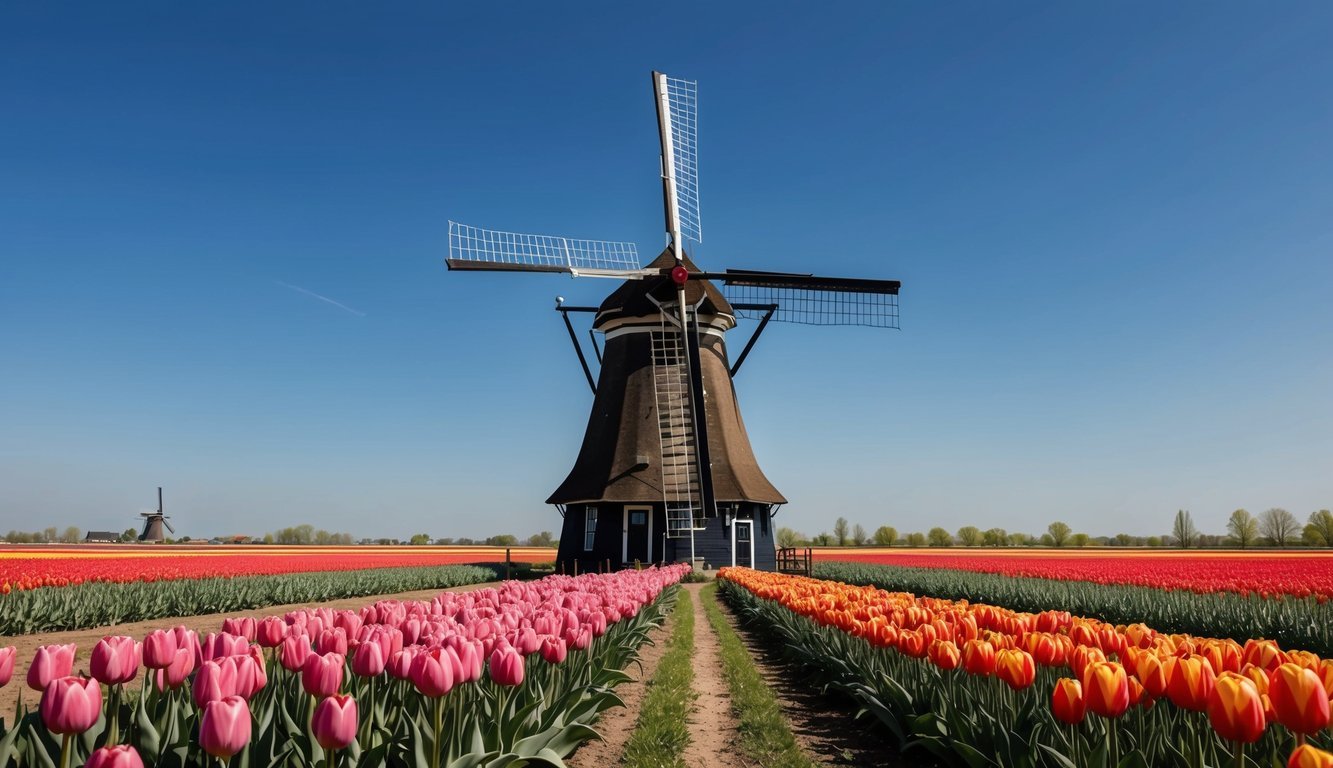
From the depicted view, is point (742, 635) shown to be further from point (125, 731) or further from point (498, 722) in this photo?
point (125, 731)

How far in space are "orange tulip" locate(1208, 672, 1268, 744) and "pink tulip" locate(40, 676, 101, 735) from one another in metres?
3.97

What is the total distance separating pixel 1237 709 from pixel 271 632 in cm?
468

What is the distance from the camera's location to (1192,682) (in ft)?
10.8

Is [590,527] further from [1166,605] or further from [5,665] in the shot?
[5,665]

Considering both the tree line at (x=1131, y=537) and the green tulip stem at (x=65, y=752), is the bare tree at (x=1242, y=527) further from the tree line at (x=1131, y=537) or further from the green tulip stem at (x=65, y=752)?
the green tulip stem at (x=65, y=752)

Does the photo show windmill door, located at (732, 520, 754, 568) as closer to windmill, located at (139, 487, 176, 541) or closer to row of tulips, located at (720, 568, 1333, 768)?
row of tulips, located at (720, 568, 1333, 768)

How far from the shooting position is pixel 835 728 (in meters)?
6.38

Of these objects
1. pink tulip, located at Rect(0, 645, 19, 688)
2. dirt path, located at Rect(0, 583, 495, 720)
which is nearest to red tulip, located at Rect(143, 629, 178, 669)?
pink tulip, located at Rect(0, 645, 19, 688)

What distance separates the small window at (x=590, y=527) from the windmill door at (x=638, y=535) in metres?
1.39

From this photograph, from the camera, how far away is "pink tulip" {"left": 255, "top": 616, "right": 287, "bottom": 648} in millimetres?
4582

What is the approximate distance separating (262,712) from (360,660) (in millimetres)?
495

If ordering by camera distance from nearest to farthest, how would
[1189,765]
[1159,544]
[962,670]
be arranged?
[1189,765], [962,670], [1159,544]

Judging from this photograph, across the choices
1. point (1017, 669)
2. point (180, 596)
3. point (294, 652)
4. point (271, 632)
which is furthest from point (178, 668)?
point (180, 596)

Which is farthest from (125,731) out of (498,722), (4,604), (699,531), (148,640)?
(699,531)
